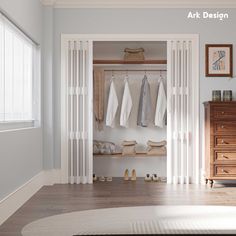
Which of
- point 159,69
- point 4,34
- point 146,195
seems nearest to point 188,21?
point 159,69

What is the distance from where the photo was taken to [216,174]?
6.71m

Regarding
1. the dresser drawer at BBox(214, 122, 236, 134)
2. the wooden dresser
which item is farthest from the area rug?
the dresser drawer at BBox(214, 122, 236, 134)

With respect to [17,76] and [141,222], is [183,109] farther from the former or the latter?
[141,222]

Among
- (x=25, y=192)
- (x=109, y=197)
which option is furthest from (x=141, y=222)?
(x=25, y=192)

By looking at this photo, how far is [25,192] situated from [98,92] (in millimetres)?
2615

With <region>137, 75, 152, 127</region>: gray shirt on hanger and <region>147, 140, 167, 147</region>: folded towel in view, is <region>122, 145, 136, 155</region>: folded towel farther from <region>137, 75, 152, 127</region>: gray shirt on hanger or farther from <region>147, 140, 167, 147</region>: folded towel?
<region>137, 75, 152, 127</region>: gray shirt on hanger

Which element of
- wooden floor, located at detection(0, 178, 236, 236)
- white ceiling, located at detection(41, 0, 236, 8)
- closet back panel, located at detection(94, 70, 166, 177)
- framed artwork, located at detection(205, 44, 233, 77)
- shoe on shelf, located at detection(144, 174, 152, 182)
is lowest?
wooden floor, located at detection(0, 178, 236, 236)

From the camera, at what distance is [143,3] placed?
278 inches

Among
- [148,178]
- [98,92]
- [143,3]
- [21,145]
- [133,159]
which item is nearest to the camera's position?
[21,145]

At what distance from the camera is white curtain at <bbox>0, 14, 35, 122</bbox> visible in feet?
16.0

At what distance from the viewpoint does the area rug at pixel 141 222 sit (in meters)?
3.85

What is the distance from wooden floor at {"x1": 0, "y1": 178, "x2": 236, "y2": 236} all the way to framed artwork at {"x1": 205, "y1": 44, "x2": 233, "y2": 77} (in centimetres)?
154

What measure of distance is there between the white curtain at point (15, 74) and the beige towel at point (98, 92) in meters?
1.49

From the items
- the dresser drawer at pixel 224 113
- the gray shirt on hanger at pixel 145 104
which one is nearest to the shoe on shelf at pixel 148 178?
the gray shirt on hanger at pixel 145 104
